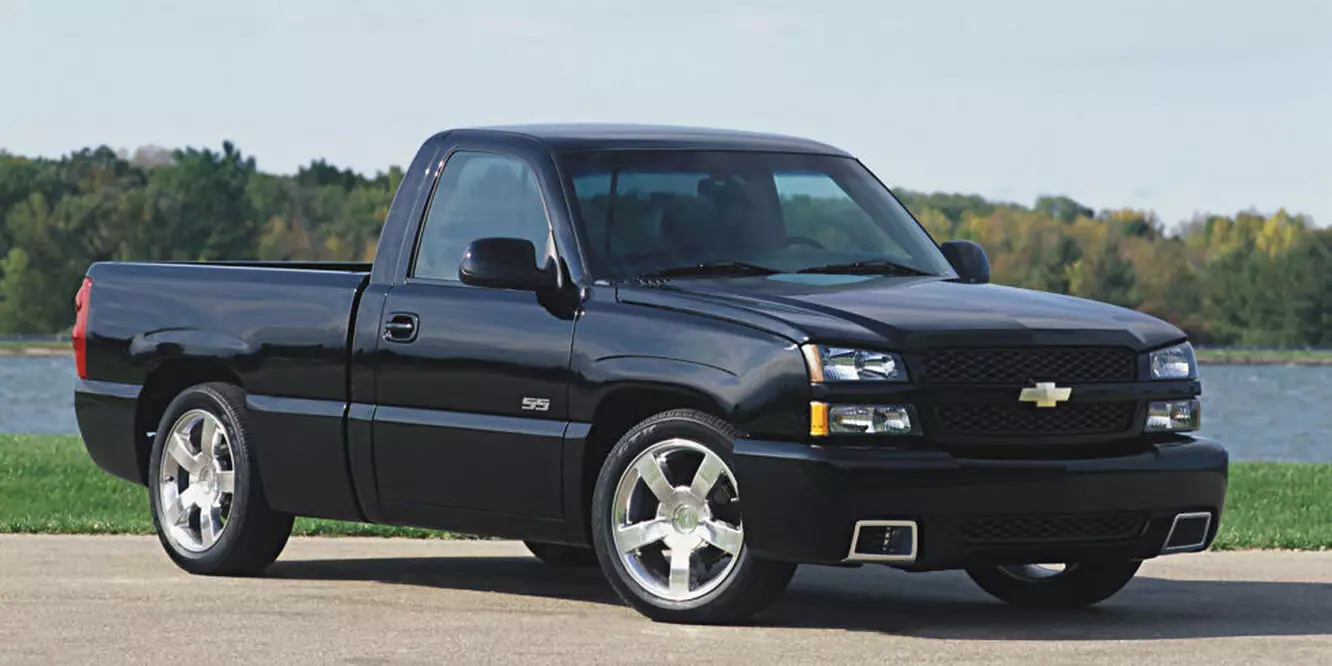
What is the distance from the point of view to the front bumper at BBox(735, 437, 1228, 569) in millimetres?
8953

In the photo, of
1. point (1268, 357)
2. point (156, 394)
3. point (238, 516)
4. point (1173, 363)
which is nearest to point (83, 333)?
point (156, 394)

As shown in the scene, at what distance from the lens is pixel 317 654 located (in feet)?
28.4

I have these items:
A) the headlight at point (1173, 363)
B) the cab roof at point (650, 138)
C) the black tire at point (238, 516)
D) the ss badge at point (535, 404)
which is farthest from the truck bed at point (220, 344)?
the headlight at point (1173, 363)

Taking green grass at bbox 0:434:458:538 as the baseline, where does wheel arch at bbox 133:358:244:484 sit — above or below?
above

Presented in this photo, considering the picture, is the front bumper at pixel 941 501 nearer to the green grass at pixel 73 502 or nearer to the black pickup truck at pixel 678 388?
the black pickup truck at pixel 678 388

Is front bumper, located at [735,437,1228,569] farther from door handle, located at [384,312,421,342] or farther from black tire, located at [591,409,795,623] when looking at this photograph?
door handle, located at [384,312,421,342]

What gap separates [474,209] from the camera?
1059cm

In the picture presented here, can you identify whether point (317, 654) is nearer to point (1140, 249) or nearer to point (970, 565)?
point (970, 565)

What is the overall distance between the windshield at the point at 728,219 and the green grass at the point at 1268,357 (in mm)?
152522

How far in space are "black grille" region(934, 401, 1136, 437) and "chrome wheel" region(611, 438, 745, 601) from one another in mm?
807

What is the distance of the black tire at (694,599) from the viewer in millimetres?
9258

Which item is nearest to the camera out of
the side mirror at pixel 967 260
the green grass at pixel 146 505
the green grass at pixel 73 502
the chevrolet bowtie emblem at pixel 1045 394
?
the chevrolet bowtie emblem at pixel 1045 394

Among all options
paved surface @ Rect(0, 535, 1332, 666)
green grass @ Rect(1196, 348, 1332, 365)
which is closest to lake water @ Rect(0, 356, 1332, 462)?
paved surface @ Rect(0, 535, 1332, 666)

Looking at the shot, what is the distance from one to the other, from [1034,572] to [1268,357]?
154 metres
